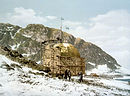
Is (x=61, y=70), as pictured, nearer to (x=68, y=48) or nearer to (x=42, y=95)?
(x=68, y=48)

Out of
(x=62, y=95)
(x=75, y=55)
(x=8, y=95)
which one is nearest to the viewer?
(x=8, y=95)

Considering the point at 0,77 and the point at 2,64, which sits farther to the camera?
the point at 2,64

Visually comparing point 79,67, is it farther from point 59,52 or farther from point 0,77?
point 0,77

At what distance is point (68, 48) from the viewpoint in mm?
36406

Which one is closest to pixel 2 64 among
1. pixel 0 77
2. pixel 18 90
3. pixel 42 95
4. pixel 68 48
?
pixel 0 77

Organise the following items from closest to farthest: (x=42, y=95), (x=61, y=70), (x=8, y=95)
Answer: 1. (x=8, y=95)
2. (x=42, y=95)
3. (x=61, y=70)

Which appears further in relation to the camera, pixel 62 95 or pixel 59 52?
pixel 59 52

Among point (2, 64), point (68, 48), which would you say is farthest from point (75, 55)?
point (2, 64)

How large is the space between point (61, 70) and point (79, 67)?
552 cm

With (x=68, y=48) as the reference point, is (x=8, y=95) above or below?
below

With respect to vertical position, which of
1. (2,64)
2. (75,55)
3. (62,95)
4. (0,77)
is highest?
(75,55)

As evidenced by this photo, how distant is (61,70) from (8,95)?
2339 cm

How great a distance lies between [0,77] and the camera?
49.7 ft

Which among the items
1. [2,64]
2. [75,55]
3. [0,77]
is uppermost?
[75,55]
